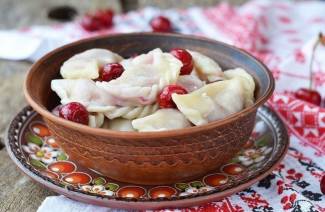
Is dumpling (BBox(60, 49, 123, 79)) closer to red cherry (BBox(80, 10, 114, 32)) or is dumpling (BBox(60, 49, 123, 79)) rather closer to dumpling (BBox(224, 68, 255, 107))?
dumpling (BBox(224, 68, 255, 107))

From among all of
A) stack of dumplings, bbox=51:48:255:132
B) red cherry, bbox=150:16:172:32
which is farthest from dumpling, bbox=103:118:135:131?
red cherry, bbox=150:16:172:32

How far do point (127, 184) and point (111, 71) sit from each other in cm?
21

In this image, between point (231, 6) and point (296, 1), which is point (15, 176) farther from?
point (296, 1)

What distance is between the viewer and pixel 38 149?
1062 millimetres

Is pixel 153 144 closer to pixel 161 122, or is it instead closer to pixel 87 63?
pixel 161 122

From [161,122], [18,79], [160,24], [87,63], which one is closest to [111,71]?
[87,63]

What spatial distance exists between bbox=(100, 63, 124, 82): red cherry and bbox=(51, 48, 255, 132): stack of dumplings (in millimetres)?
15

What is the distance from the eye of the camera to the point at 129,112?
0.92m

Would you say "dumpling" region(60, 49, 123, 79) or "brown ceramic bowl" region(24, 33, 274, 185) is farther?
"dumpling" region(60, 49, 123, 79)

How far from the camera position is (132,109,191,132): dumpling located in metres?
0.87

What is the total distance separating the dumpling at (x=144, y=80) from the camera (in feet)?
3.01

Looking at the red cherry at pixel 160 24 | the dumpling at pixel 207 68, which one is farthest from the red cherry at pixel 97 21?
the dumpling at pixel 207 68

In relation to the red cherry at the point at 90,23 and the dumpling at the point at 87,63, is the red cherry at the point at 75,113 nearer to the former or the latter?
the dumpling at the point at 87,63

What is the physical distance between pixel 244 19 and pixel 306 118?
0.65 m
